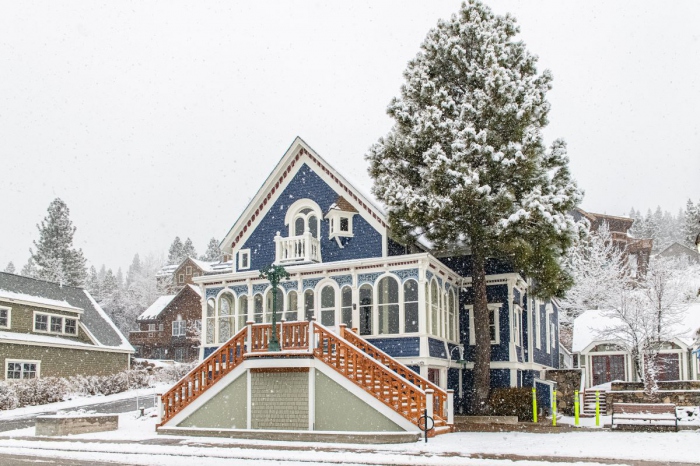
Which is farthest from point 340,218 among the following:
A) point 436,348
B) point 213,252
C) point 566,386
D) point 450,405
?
point 213,252

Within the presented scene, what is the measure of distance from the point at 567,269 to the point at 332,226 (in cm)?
881

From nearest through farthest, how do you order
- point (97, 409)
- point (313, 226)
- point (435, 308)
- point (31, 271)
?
point (435, 308)
point (313, 226)
point (97, 409)
point (31, 271)

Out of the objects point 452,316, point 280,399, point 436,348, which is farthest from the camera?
point 452,316

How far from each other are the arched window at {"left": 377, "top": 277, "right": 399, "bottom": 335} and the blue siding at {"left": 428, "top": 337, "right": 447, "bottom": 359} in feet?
6.45

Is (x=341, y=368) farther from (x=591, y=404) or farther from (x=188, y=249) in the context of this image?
(x=188, y=249)

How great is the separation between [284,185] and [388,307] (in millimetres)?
6400

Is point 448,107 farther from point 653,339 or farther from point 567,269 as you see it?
point 653,339

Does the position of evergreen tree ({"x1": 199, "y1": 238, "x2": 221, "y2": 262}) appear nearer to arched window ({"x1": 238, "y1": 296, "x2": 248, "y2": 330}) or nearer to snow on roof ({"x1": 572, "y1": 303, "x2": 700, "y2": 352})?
snow on roof ({"x1": 572, "y1": 303, "x2": 700, "y2": 352})

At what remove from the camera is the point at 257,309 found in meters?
28.5

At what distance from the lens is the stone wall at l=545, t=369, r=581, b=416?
98.2ft

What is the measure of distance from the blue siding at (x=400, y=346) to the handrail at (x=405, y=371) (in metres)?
1.67

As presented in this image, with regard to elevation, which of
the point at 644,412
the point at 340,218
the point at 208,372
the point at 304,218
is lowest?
the point at 644,412

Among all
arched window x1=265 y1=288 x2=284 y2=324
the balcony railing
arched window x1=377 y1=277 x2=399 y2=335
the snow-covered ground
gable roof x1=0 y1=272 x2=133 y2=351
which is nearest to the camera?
the snow-covered ground

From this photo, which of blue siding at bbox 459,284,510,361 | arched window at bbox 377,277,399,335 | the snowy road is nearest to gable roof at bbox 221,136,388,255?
arched window at bbox 377,277,399,335
